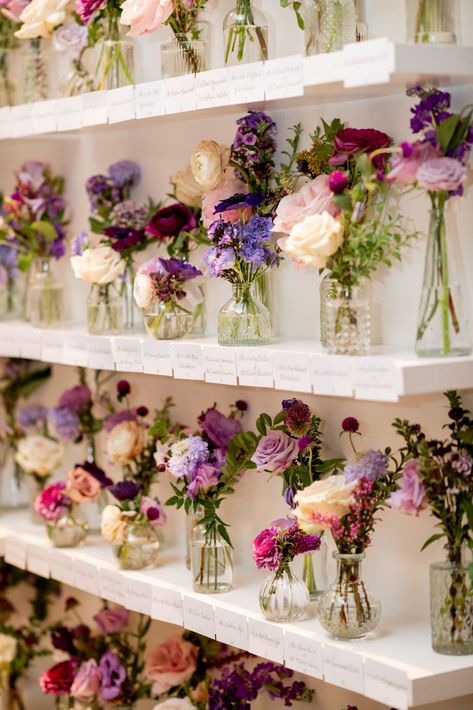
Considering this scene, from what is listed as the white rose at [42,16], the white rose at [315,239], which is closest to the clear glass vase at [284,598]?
the white rose at [315,239]

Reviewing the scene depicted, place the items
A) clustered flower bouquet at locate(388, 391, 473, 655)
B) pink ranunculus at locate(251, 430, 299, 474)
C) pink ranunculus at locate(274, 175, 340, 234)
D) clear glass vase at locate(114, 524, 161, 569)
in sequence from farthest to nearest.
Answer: clear glass vase at locate(114, 524, 161, 569) < pink ranunculus at locate(251, 430, 299, 474) < pink ranunculus at locate(274, 175, 340, 234) < clustered flower bouquet at locate(388, 391, 473, 655)

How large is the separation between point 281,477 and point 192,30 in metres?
0.80

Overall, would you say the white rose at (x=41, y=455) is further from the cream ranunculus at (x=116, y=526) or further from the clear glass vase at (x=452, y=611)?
the clear glass vase at (x=452, y=611)

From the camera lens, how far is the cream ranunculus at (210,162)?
2016 millimetres

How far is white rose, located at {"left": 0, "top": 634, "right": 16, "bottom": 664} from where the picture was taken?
272 cm

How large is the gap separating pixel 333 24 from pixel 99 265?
0.72 meters

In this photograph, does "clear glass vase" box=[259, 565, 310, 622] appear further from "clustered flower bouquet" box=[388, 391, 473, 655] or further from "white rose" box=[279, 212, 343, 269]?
"white rose" box=[279, 212, 343, 269]

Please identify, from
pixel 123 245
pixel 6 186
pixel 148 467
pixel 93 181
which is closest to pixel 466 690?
pixel 148 467

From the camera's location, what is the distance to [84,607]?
2777 mm

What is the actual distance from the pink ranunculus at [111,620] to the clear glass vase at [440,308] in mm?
1115

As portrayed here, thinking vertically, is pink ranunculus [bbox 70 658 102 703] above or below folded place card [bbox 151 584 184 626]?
below

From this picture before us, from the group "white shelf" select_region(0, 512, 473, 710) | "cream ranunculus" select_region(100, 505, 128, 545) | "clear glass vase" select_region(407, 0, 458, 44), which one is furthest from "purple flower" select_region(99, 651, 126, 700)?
"clear glass vase" select_region(407, 0, 458, 44)

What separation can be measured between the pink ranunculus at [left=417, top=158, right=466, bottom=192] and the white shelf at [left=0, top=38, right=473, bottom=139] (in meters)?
0.12

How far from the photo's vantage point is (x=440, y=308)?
1693mm
